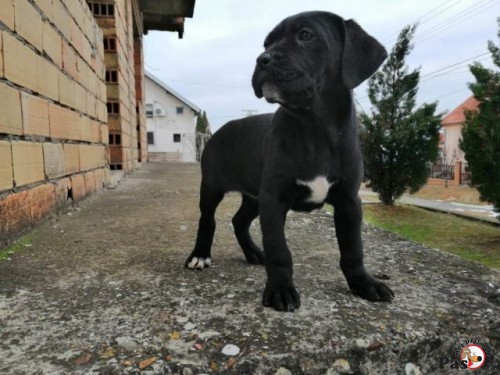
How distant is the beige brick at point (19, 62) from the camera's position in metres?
2.76

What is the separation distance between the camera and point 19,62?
2971 mm

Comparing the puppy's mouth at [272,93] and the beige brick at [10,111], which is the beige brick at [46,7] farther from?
the puppy's mouth at [272,93]

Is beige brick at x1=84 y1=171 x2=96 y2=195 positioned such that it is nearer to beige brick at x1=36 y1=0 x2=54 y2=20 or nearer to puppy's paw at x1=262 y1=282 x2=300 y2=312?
beige brick at x1=36 y1=0 x2=54 y2=20

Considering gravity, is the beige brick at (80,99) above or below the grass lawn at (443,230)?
above

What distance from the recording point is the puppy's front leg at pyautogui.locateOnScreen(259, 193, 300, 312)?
186cm

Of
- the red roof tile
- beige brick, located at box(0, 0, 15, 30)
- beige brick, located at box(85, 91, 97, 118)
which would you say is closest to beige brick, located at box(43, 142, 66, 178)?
beige brick, located at box(0, 0, 15, 30)

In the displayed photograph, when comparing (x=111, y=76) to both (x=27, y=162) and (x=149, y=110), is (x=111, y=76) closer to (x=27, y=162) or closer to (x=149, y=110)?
(x=27, y=162)

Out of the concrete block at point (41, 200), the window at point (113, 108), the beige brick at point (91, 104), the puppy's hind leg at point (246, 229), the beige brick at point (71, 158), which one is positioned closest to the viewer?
the puppy's hind leg at point (246, 229)

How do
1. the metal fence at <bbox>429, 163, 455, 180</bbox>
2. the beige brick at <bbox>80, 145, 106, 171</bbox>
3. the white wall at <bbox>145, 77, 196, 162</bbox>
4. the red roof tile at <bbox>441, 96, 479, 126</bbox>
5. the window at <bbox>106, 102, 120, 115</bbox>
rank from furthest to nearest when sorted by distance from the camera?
the white wall at <bbox>145, 77, 196, 162</bbox>, the red roof tile at <bbox>441, 96, 479, 126</bbox>, the metal fence at <bbox>429, 163, 455, 180</bbox>, the window at <bbox>106, 102, 120, 115</bbox>, the beige brick at <bbox>80, 145, 106, 171</bbox>

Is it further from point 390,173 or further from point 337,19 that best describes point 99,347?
point 390,173

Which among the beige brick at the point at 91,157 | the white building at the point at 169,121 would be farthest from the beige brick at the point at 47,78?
the white building at the point at 169,121

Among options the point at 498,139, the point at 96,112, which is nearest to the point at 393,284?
the point at 96,112

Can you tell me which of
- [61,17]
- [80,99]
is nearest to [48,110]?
[61,17]

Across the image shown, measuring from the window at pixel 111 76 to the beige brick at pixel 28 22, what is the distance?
4188mm
